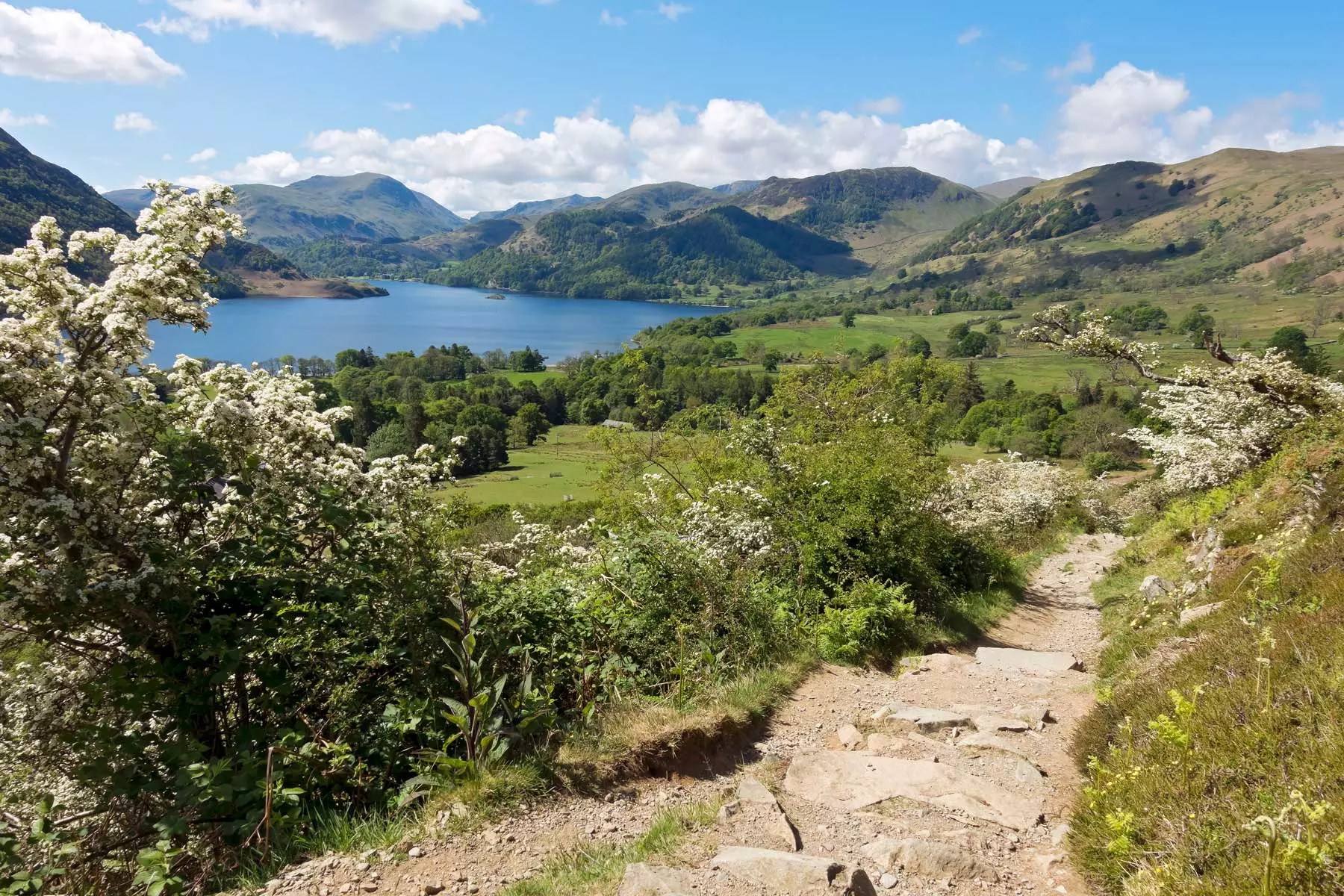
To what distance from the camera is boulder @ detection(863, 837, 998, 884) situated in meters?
4.55

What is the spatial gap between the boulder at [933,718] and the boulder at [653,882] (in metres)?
4.01

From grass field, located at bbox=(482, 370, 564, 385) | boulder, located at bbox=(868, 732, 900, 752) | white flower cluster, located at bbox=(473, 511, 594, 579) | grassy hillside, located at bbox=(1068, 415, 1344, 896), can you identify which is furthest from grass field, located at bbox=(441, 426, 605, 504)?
grassy hillside, located at bbox=(1068, 415, 1344, 896)

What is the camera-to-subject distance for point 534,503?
6156 centimetres

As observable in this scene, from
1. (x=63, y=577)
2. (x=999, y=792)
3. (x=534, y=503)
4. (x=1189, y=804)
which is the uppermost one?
(x=63, y=577)

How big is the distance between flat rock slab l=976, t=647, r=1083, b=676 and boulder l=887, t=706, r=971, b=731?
10.1 ft

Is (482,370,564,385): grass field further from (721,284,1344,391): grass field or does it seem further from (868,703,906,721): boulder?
(868,703,906,721): boulder

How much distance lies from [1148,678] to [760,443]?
29.2 ft

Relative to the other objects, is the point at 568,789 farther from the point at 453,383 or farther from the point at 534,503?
the point at 453,383

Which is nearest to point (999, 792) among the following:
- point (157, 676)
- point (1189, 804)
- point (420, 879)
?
point (1189, 804)

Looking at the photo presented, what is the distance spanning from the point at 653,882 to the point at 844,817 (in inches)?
75.7

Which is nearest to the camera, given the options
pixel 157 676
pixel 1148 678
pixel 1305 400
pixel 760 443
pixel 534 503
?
pixel 157 676

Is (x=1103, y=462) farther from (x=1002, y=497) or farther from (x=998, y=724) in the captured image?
(x=998, y=724)

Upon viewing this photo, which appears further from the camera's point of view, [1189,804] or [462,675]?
[462,675]

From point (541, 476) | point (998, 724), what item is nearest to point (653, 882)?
point (998, 724)
